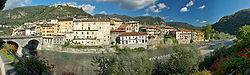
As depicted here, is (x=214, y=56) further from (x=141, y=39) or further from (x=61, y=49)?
(x=61, y=49)

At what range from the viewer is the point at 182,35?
55.6 metres

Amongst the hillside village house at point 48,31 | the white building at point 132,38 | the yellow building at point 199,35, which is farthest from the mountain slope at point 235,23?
the hillside village house at point 48,31

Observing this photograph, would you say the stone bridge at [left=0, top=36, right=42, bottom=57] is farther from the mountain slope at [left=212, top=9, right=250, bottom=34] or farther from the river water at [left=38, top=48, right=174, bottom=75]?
the mountain slope at [left=212, top=9, right=250, bottom=34]

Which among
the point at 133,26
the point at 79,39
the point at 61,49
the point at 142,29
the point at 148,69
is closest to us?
the point at 148,69

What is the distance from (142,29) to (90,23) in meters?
22.3

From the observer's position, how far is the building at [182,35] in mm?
53812

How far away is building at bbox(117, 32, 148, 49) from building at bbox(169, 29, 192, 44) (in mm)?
18651

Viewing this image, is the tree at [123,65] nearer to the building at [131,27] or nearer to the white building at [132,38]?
the white building at [132,38]

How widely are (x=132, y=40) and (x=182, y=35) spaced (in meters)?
27.6

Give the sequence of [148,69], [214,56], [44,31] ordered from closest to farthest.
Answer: [148,69]
[214,56]
[44,31]

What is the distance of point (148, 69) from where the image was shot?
35.6 feet

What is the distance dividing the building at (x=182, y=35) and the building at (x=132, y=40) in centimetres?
1865

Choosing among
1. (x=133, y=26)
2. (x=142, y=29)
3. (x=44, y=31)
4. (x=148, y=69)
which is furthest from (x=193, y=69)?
(x=44, y=31)

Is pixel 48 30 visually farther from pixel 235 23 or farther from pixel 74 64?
pixel 235 23
